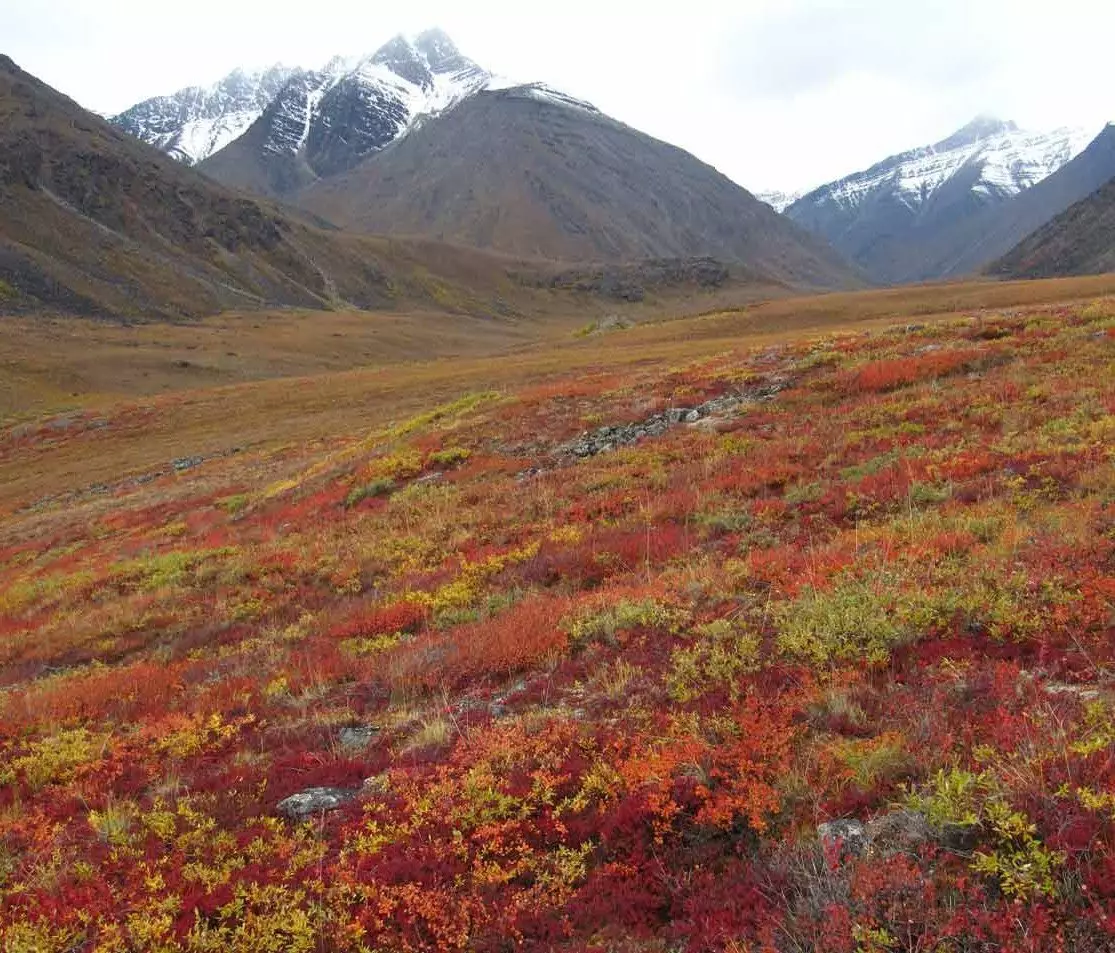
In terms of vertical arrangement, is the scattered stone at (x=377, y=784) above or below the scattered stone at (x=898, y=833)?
below

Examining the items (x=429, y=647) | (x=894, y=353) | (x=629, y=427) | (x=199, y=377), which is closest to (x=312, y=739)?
(x=429, y=647)

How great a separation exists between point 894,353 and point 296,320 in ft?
450

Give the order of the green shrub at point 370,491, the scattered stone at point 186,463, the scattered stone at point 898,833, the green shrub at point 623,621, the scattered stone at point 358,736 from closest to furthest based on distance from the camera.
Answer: the scattered stone at point 898,833, the scattered stone at point 358,736, the green shrub at point 623,621, the green shrub at point 370,491, the scattered stone at point 186,463

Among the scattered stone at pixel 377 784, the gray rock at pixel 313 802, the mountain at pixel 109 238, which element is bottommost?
the gray rock at pixel 313 802

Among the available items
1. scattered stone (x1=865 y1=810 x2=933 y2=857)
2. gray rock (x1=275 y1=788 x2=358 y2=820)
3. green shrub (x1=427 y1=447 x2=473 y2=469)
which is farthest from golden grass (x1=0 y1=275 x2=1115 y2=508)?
scattered stone (x1=865 y1=810 x2=933 y2=857)

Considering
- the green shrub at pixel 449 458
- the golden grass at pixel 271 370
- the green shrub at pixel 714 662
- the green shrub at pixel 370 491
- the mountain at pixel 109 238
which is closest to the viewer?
the green shrub at pixel 714 662

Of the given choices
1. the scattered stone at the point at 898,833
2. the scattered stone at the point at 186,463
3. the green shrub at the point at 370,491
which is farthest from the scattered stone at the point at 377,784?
the scattered stone at the point at 186,463

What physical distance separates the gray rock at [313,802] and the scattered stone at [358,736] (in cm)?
79

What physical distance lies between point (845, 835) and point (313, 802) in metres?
4.00

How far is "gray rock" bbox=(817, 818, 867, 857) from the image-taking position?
13.3 feet

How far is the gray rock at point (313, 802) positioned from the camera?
5781 millimetres

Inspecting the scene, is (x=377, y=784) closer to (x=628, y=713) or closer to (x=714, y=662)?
(x=628, y=713)

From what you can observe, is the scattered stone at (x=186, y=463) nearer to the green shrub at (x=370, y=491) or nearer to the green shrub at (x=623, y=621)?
the green shrub at (x=370, y=491)

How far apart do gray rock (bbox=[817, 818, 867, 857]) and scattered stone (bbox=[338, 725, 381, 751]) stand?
13.9 ft
